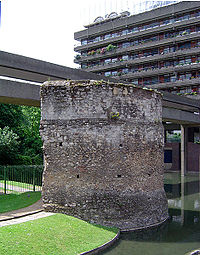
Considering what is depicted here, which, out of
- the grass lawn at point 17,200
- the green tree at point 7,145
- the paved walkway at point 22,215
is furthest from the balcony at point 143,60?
Answer: the paved walkway at point 22,215

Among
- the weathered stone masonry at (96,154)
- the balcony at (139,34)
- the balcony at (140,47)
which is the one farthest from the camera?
the balcony at (139,34)

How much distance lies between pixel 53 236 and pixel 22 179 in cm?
1160

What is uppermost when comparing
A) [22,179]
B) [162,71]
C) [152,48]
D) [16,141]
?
[152,48]

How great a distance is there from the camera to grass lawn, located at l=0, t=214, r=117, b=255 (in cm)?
1014

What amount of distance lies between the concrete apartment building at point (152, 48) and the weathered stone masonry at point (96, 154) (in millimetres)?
29332

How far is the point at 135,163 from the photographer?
14383mm

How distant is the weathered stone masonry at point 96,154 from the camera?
1372 centimetres

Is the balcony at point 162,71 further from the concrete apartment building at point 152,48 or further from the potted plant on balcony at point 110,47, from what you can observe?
the potted plant on balcony at point 110,47

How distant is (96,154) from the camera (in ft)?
45.5

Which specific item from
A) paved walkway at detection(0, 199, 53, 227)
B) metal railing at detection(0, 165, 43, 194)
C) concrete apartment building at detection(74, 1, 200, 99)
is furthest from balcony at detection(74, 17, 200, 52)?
paved walkway at detection(0, 199, 53, 227)

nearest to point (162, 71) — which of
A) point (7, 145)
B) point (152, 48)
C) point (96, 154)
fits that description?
point (152, 48)

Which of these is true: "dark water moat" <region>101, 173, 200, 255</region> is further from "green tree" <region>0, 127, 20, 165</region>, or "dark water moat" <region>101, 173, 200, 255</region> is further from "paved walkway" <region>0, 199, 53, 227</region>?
"green tree" <region>0, 127, 20, 165</region>

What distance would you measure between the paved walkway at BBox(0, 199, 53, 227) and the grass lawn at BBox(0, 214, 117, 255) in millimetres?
662

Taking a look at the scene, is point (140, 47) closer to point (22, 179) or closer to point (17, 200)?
point (22, 179)
